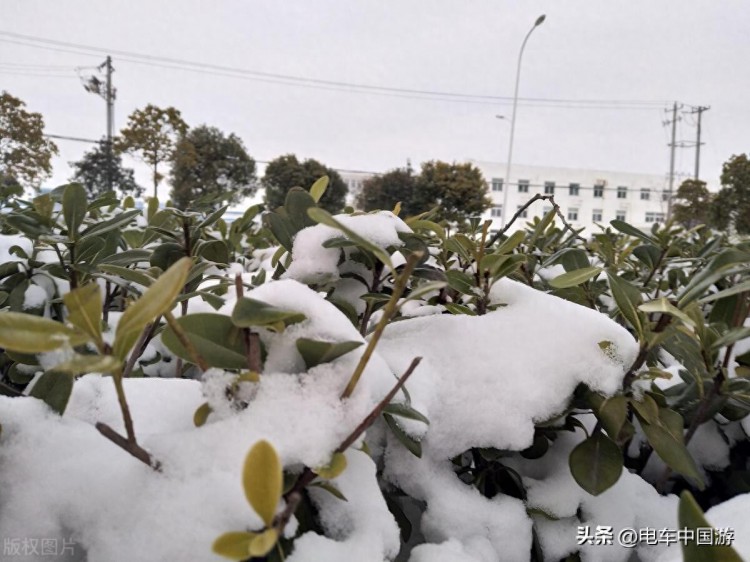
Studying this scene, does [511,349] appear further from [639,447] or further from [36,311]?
[36,311]

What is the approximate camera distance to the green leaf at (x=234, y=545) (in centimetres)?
24

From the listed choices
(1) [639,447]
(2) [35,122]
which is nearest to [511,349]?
(1) [639,447]

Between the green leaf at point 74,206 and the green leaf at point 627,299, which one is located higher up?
the green leaf at point 74,206

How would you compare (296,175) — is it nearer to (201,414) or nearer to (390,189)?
(390,189)

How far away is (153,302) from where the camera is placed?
27cm

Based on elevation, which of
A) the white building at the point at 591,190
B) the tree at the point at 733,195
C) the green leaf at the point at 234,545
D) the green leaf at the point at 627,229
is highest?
the white building at the point at 591,190

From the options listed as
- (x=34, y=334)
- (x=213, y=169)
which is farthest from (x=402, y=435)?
(x=213, y=169)

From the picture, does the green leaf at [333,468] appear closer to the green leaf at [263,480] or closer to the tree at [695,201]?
the green leaf at [263,480]

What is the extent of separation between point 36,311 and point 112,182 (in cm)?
1882

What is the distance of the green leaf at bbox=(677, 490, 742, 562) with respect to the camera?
0.26m

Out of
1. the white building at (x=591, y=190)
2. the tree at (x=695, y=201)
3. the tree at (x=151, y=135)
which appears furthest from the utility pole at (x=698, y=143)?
the tree at (x=151, y=135)

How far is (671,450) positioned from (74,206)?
27.0 inches

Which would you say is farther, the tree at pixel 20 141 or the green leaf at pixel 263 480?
the tree at pixel 20 141

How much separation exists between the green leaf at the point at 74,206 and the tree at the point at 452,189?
18349 millimetres
